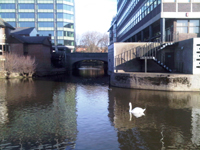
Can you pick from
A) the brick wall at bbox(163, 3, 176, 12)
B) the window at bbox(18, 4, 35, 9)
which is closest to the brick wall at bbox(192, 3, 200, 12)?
the brick wall at bbox(163, 3, 176, 12)

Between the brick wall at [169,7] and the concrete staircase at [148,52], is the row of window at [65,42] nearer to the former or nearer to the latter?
the concrete staircase at [148,52]

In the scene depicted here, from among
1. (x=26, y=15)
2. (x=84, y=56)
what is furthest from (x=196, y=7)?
(x=26, y=15)

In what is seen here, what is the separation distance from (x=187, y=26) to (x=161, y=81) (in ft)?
36.9

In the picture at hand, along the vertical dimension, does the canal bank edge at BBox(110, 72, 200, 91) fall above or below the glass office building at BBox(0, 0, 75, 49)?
below

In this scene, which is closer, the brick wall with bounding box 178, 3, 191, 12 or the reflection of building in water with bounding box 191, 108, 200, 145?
the reflection of building in water with bounding box 191, 108, 200, 145

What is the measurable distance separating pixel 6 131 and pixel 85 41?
92.5 meters

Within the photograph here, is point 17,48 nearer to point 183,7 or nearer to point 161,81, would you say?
point 183,7

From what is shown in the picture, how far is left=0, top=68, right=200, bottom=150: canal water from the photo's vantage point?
31.0 ft

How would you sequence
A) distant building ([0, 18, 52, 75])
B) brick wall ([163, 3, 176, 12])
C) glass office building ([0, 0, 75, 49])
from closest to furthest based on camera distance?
1. brick wall ([163, 3, 176, 12])
2. distant building ([0, 18, 52, 75])
3. glass office building ([0, 0, 75, 49])

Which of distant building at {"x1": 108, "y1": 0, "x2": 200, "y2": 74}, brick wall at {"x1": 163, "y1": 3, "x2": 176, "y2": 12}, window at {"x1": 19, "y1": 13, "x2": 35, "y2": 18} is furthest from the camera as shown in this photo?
window at {"x1": 19, "y1": 13, "x2": 35, "y2": 18}

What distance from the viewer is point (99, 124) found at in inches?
473

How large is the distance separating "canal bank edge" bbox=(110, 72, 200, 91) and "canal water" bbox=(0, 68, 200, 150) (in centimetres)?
192

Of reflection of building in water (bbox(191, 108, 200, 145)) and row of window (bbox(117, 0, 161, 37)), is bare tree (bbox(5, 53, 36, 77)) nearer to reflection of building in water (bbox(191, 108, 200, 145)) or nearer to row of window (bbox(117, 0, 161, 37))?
row of window (bbox(117, 0, 161, 37))

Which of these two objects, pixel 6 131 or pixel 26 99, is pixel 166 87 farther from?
pixel 6 131
